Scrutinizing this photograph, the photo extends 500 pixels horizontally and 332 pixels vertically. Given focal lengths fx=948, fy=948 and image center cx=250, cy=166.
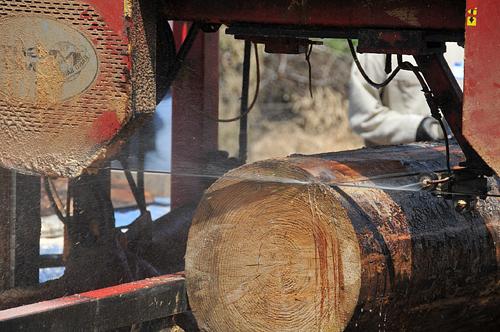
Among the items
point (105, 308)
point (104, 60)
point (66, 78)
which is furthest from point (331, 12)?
point (105, 308)

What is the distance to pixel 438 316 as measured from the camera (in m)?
3.48

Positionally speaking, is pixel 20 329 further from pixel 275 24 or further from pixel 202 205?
pixel 275 24

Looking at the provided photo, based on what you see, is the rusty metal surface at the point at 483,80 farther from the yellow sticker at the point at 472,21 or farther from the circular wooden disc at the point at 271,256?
the circular wooden disc at the point at 271,256

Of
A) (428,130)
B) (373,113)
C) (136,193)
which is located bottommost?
(136,193)

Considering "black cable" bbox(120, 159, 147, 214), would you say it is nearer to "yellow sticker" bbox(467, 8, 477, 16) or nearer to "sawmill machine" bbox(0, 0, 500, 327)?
"sawmill machine" bbox(0, 0, 500, 327)

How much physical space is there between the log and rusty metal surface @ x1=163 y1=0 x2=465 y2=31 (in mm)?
507

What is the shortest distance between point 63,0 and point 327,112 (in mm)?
7991

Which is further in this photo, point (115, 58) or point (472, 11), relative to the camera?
point (115, 58)

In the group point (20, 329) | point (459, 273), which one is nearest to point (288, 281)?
point (459, 273)

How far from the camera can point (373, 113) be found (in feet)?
21.0

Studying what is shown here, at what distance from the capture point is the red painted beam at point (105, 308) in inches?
119

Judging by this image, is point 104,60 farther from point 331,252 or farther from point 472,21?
point 472,21

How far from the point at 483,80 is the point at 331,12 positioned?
0.67 meters

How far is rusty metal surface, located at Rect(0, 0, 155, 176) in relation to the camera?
9.55 feet
